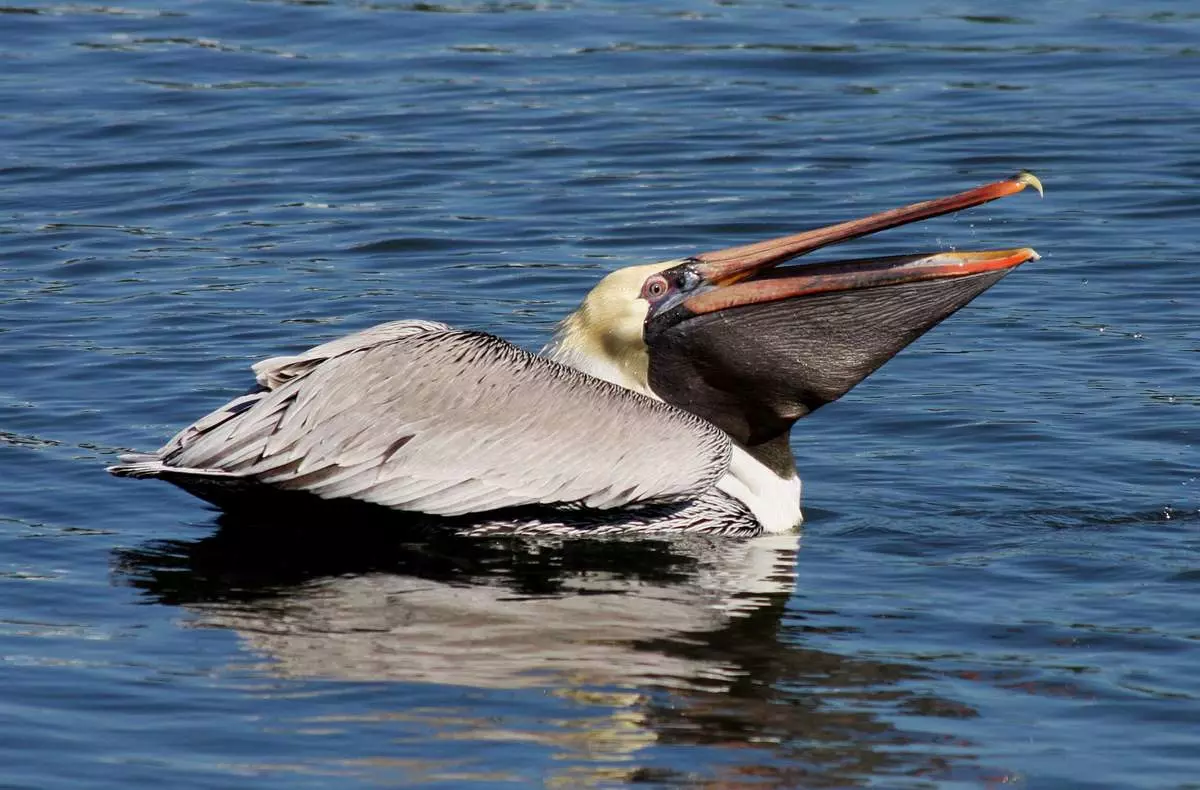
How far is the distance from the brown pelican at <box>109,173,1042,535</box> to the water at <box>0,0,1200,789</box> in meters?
0.22

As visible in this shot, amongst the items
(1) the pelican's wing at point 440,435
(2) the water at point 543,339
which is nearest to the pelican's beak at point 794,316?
(1) the pelican's wing at point 440,435

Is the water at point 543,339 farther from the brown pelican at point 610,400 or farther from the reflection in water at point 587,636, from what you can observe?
the brown pelican at point 610,400

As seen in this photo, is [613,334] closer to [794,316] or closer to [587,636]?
[794,316]

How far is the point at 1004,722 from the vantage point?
5188 millimetres

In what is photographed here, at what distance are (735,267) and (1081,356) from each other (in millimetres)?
2264

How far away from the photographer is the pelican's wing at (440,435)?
20.9 feet

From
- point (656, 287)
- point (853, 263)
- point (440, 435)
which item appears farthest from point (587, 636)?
point (853, 263)

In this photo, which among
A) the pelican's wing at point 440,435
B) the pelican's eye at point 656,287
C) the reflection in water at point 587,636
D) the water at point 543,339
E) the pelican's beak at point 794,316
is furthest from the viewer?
the pelican's eye at point 656,287

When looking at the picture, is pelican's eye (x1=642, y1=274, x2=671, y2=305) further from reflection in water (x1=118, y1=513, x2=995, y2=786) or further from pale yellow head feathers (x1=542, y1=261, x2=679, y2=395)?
reflection in water (x1=118, y1=513, x2=995, y2=786)

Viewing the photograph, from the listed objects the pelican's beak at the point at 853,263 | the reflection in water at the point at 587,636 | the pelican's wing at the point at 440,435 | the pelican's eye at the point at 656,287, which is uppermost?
the pelican's beak at the point at 853,263

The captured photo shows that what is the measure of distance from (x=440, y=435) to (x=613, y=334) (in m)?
0.83

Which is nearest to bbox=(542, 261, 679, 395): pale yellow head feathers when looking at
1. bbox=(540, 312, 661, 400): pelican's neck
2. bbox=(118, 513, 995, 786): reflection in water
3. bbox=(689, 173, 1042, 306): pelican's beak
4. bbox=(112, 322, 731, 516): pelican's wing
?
bbox=(540, 312, 661, 400): pelican's neck

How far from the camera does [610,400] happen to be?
6.65 metres

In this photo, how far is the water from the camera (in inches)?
203
